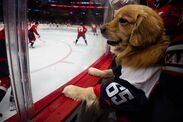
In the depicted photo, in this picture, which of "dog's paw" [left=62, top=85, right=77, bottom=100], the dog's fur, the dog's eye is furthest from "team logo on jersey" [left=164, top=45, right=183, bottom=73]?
"dog's paw" [left=62, top=85, right=77, bottom=100]

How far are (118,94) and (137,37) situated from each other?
0.83 ft

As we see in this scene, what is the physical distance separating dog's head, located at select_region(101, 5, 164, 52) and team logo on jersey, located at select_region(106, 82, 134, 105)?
0.19 meters

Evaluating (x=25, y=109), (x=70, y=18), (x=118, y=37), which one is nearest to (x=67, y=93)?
(x=25, y=109)

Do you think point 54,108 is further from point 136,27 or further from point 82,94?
point 136,27

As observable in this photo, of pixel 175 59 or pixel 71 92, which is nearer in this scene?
pixel 175 59

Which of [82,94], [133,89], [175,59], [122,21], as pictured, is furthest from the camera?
[82,94]

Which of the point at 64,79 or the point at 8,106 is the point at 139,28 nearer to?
the point at 8,106

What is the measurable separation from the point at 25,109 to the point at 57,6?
2535mm

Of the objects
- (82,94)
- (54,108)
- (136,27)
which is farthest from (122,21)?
(54,108)

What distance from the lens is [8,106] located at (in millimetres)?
968

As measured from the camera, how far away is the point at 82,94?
98cm

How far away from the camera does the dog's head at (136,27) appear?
0.73 metres

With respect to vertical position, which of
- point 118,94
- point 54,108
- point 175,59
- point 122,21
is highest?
point 122,21

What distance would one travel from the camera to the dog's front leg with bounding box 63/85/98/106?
3.04 ft
